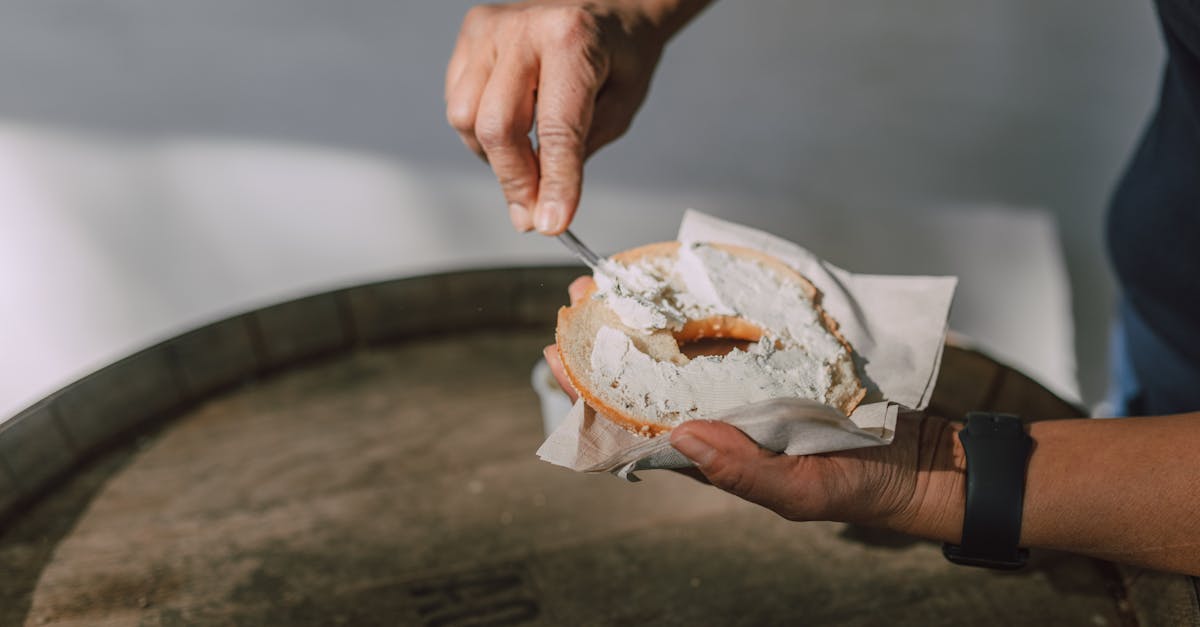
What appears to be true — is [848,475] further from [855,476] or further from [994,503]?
[994,503]

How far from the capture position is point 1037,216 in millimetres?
2551

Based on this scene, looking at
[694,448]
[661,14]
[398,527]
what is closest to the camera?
[694,448]

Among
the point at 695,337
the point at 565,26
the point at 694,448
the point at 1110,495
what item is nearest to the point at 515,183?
the point at 565,26

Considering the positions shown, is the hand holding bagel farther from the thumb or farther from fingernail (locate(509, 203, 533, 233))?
fingernail (locate(509, 203, 533, 233))

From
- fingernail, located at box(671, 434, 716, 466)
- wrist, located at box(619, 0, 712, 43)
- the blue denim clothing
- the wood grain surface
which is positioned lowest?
the blue denim clothing

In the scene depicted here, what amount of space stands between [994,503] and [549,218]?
0.62 m

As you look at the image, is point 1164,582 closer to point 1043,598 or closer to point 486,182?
point 1043,598

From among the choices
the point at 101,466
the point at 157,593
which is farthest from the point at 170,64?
the point at 157,593

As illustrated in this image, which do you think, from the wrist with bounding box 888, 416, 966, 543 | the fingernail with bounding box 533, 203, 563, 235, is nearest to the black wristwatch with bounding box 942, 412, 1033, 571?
the wrist with bounding box 888, 416, 966, 543

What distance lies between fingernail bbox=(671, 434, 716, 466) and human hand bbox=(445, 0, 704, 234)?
37cm

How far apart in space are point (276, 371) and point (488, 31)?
644 millimetres

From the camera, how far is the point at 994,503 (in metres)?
0.80

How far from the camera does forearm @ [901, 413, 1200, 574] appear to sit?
77cm

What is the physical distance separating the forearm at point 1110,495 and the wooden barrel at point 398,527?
0.12m
